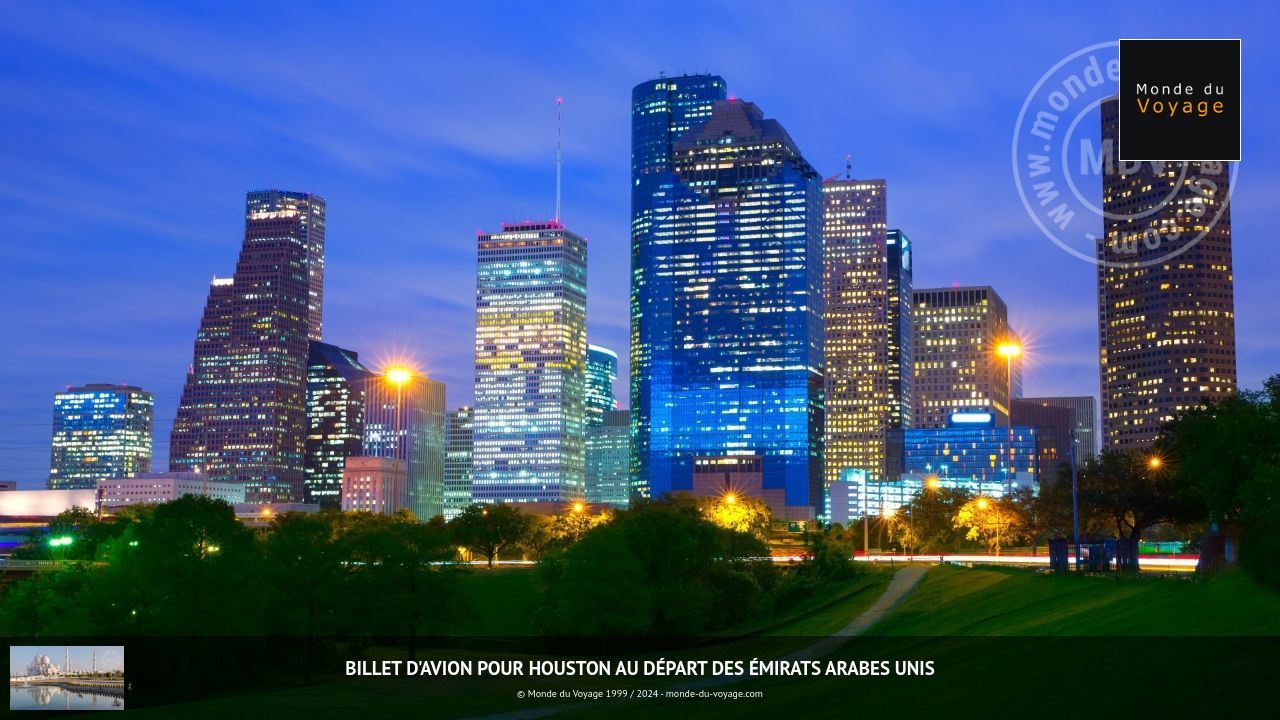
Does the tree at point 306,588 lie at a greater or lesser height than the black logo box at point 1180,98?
lesser

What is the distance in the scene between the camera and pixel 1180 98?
1861 inches

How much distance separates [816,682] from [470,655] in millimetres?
40688

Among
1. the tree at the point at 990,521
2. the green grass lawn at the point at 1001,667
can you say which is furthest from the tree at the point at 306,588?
the tree at the point at 990,521

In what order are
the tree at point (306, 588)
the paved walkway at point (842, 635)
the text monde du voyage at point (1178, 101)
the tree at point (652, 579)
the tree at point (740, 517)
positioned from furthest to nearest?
the tree at point (740, 517), the tree at point (652, 579), the tree at point (306, 588), the paved walkway at point (842, 635), the text monde du voyage at point (1178, 101)

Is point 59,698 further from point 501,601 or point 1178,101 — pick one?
point 501,601

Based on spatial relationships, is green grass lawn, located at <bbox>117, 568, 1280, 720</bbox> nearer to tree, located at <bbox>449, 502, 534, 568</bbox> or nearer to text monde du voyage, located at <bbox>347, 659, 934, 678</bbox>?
text monde du voyage, located at <bbox>347, 659, 934, 678</bbox>

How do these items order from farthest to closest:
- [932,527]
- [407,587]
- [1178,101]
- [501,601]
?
[932,527], [501,601], [407,587], [1178,101]

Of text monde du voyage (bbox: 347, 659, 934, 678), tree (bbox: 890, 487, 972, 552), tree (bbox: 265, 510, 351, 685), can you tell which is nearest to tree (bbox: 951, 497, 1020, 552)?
tree (bbox: 890, 487, 972, 552)

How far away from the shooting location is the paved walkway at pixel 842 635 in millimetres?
58325

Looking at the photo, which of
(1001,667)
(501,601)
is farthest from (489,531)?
(1001,667)

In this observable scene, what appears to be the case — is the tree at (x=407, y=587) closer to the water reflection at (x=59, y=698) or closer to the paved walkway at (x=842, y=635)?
the water reflection at (x=59, y=698)

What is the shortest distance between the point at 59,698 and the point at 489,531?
107043 millimetres

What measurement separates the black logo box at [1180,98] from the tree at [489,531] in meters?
132

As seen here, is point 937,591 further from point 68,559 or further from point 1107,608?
point 68,559
